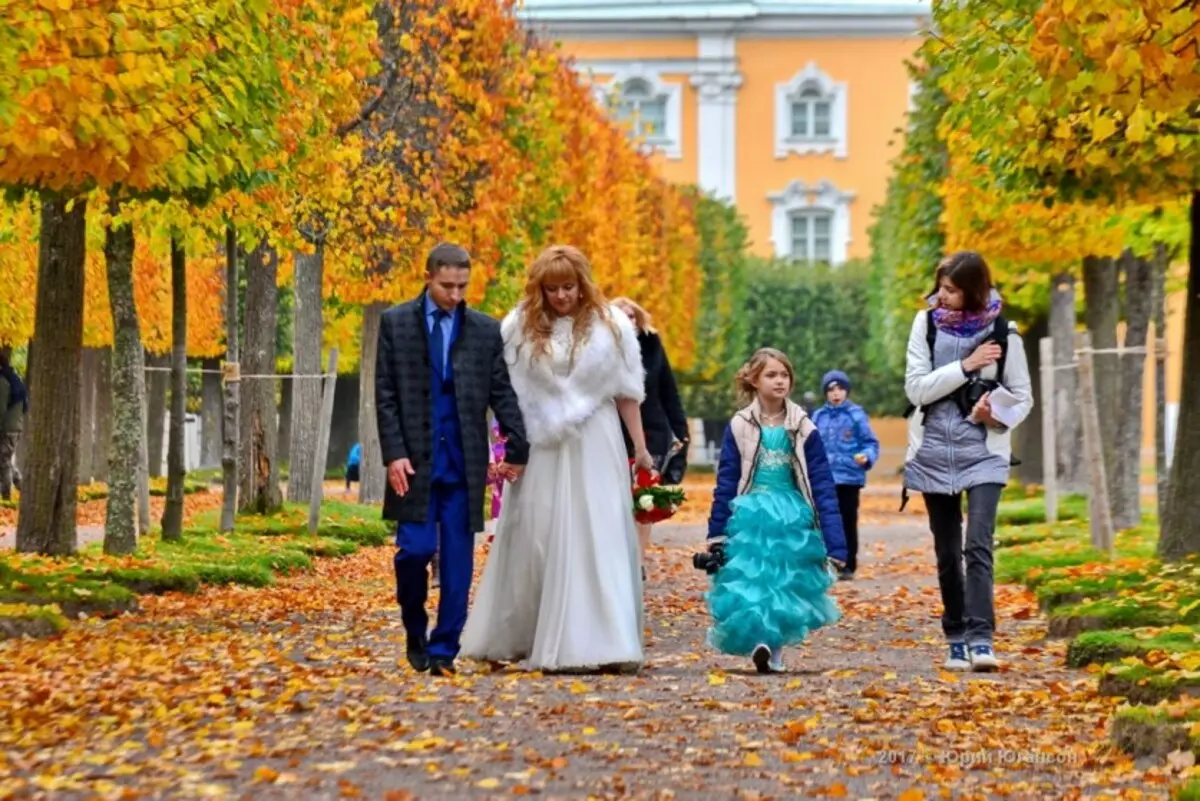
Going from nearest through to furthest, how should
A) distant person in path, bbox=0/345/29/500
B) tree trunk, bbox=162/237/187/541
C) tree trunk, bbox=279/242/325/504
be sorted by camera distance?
tree trunk, bbox=162/237/187/541, tree trunk, bbox=279/242/325/504, distant person in path, bbox=0/345/29/500

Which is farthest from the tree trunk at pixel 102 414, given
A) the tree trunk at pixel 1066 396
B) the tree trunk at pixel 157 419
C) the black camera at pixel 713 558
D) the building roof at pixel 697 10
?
the building roof at pixel 697 10

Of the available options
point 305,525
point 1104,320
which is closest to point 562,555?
point 305,525

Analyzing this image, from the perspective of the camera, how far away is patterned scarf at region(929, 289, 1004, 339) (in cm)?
Answer: 1176

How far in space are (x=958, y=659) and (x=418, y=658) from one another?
274 cm

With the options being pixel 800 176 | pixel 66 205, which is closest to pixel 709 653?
pixel 66 205

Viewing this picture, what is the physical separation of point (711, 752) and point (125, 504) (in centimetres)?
1058

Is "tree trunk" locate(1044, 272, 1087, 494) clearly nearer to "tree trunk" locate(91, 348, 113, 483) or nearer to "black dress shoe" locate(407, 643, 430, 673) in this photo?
"tree trunk" locate(91, 348, 113, 483)

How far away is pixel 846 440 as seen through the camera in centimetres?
2027

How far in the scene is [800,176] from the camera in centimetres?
8275

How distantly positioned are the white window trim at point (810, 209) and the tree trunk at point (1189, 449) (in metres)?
65.0

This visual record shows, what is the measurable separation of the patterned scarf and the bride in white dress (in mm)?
1544

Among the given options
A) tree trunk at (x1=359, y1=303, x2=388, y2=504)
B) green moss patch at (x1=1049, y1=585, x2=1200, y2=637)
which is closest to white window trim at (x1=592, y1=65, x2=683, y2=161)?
tree trunk at (x1=359, y1=303, x2=388, y2=504)

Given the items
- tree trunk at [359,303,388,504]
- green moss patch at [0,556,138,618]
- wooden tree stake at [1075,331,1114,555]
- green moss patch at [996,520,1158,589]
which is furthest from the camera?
tree trunk at [359,303,388,504]

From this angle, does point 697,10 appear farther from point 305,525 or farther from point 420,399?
point 420,399
